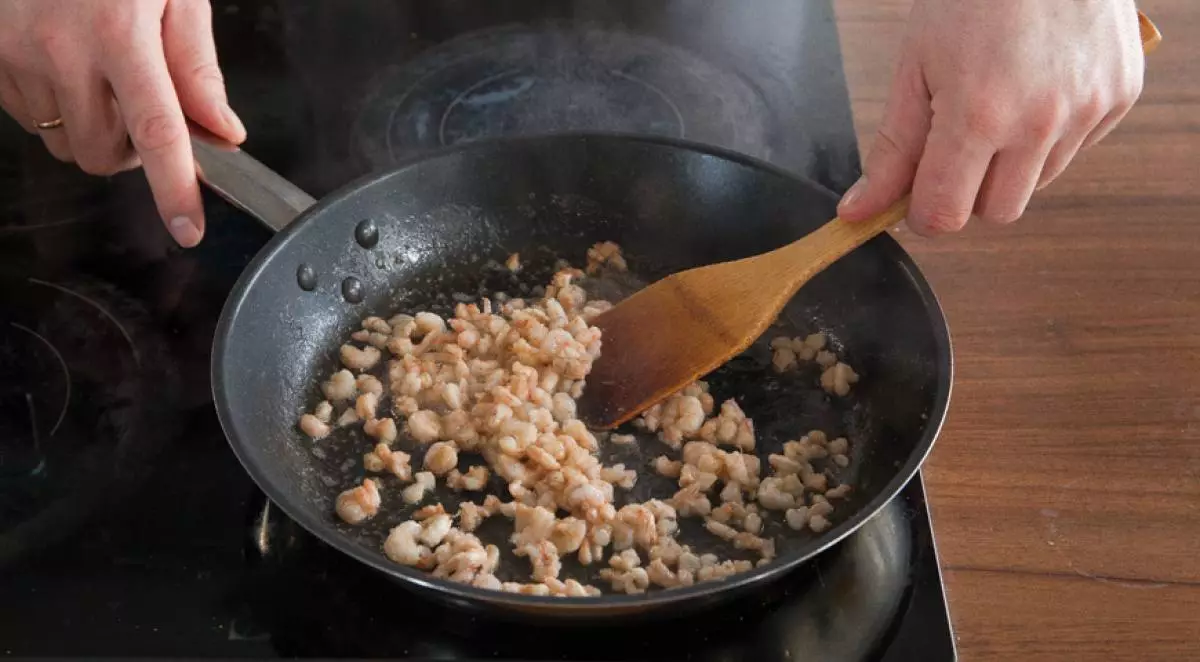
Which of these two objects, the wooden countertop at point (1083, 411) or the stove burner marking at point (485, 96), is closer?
the wooden countertop at point (1083, 411)

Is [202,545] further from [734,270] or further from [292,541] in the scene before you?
[734,270]

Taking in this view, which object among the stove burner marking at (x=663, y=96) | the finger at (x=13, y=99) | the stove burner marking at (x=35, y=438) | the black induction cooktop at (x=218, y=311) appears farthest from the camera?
the stove burner marking at (x=663, y=96)

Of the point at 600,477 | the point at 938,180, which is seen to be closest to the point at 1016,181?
the point at 938,180

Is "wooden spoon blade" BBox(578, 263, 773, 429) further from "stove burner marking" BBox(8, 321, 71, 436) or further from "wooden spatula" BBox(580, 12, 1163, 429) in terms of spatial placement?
"stove burner marking" BBox(8, 321, 71, 436)

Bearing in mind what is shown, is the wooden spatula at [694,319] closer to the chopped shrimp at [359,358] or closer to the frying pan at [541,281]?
the frying pan at [541,281]

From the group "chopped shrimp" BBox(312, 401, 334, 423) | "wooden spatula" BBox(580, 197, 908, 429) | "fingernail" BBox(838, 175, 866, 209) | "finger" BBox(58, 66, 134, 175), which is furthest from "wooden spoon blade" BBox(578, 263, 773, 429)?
"finger" BBox(58, 66, 134, 175)

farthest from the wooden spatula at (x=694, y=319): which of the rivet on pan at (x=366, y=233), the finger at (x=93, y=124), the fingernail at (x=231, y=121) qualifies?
the finger at (x=93, y=124)

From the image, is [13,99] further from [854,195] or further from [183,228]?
[854,195]
